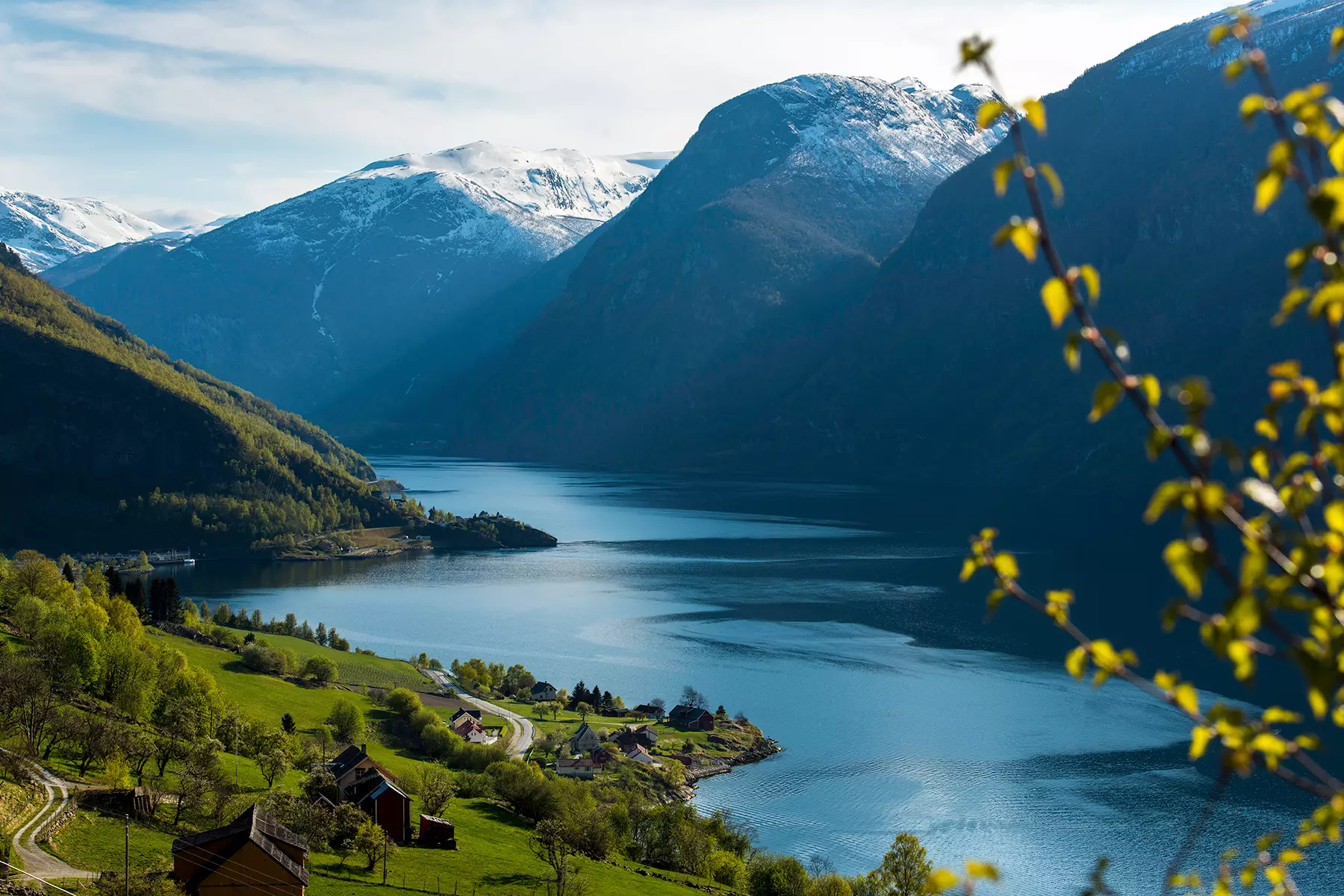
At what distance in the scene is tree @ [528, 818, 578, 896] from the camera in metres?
39.8

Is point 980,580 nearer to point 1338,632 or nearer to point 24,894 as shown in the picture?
point 24,894

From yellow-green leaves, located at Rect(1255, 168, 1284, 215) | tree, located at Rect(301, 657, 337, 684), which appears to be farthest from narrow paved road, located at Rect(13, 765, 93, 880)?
tree, located at Rect(301, 657, 337, 684)

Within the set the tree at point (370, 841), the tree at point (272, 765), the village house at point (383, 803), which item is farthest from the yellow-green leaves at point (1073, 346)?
the tree at point (272, 765)

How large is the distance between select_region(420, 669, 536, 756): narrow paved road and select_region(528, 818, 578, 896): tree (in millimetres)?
20591

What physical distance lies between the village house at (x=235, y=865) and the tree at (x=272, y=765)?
13.0 metres

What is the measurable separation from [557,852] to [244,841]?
14158 millimetres

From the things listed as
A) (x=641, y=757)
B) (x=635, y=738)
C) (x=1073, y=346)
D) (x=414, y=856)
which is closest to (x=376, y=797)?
(x=414, y=856)

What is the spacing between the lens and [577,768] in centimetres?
6331

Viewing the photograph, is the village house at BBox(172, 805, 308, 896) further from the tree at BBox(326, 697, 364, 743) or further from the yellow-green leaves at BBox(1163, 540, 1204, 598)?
the yellow-green leaves at BBox(1163, 540, 1204, 598)

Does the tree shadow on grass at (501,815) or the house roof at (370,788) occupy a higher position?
the house roof at (370,788)

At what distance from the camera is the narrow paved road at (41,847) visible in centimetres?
2922

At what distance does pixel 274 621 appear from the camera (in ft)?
312

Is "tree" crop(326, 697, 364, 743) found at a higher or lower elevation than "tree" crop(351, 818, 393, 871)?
lower

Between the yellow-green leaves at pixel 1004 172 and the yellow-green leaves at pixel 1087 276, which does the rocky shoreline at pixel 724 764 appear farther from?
the yellow-green leaves at pixel 1087 276
